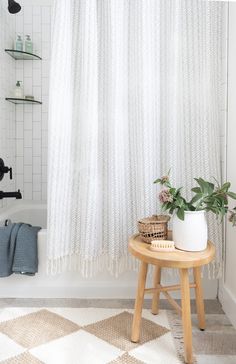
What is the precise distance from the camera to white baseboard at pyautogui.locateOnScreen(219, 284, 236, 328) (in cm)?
202

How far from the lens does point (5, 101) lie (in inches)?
115

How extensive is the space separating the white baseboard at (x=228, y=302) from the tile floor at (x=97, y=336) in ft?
0.12

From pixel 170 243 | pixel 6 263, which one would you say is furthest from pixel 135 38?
pixel 6 263

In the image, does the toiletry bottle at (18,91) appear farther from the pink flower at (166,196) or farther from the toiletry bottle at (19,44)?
the pink flower at (166,196)

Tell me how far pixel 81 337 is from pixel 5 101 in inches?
76.8

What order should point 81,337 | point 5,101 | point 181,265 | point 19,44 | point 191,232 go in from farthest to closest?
point 19,44, point 5,101, point 81,337, point 191,232, point 181,265

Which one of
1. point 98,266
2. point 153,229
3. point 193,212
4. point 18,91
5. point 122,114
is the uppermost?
point 18,91

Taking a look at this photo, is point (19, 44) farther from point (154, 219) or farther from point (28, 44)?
point (154, 219)

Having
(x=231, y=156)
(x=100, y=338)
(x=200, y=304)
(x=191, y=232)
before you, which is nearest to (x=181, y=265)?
(x=191, y=232)

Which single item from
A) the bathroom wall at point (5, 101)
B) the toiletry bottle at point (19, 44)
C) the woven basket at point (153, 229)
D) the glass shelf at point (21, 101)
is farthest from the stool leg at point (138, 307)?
the toiletry bottle at point (19, 44)

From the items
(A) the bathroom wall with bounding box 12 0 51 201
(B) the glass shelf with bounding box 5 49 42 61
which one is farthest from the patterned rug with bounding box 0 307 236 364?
(B) the glass shelf with bounding box 5 49 42 61

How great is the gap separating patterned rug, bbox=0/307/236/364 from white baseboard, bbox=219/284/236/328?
0.14 ft

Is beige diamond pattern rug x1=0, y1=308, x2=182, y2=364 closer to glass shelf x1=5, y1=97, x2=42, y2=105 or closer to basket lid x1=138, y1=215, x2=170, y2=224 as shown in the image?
basket lid x1=138, y1=215, x2=170, y2=224

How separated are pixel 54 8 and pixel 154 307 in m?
1.81
